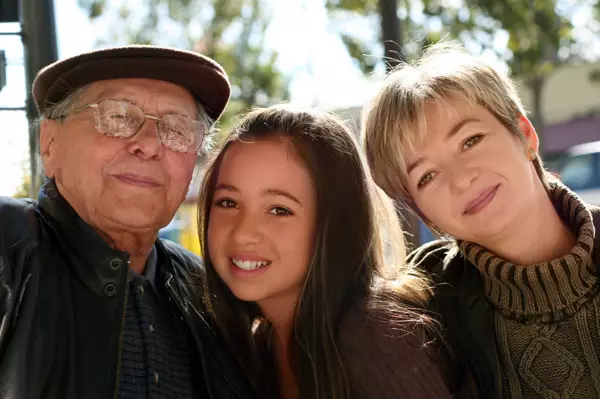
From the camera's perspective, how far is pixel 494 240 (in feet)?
8.46

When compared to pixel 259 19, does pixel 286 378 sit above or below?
below

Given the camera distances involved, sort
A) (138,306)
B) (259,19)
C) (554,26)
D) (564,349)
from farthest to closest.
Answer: (259,19), (554,26), (138,306), (564,349)

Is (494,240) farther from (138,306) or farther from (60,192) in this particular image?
(60,192)

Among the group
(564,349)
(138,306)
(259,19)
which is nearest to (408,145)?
(564,349)

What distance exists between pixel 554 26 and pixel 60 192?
7550 millimetres

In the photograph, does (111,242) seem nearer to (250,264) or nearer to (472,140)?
(250,264)

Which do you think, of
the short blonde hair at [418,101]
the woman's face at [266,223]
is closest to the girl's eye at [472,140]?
the short blonde hair at [418,101]

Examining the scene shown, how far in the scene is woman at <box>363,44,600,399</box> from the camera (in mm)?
2465

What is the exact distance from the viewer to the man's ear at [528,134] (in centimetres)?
271

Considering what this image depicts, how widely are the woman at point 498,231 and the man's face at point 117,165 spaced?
0.86 metres

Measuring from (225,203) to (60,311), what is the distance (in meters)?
0.77

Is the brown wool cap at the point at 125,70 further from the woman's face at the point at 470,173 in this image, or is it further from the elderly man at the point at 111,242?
the woman's face at the point at 470,173

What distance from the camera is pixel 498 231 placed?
252 centimetres

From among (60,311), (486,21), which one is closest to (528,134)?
(60,311)
